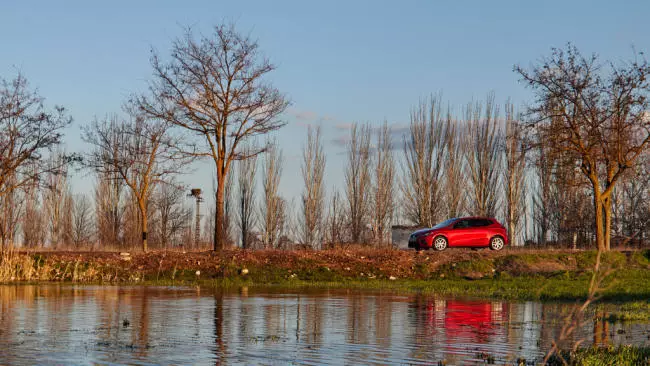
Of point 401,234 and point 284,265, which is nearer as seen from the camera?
point 284,265

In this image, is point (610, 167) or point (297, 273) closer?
point (297, 273)

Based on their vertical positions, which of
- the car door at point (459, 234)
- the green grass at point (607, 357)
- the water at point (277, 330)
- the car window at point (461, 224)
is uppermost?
the car window at point (461, 224)

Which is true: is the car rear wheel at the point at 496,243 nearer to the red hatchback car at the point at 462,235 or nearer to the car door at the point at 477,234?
the red hatchback car at the point at 462,235

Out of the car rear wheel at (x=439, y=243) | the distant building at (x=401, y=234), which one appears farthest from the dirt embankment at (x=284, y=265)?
the distant building at (x=401, y=234)

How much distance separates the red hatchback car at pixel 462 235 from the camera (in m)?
37.6

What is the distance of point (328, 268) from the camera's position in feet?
111

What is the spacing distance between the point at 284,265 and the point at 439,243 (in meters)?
8.09

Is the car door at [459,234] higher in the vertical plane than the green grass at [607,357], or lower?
higher

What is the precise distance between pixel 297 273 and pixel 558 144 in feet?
51.7

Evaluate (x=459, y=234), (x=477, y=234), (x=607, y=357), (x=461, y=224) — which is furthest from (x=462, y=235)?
(x=607, y=357)

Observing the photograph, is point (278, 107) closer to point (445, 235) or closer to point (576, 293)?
point (445, 235)

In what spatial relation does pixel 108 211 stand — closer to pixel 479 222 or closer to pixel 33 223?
pixel 33 223

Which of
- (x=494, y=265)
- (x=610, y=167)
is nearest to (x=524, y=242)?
(x=610, y=167)

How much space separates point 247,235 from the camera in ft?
206
